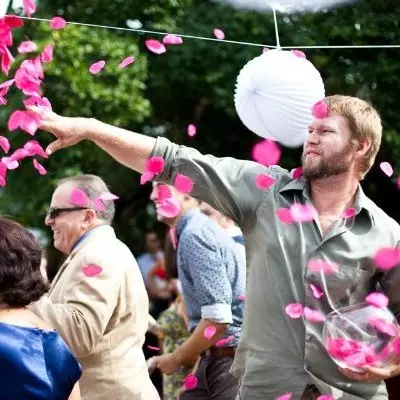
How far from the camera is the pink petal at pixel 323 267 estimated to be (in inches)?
157

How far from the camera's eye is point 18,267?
12.4 ft

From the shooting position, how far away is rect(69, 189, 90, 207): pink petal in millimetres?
5109

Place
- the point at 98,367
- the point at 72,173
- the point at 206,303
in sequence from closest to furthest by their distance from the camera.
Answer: the point at 98,367, the point at 206,303, the point at 72,173

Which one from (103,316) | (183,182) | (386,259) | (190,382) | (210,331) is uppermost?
(183,182)

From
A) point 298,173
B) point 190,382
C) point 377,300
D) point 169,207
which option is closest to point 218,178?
point 298,173

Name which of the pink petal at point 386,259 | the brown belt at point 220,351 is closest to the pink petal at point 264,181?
the pink petal at point 386,259

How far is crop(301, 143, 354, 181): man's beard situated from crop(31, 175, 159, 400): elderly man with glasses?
1.12 m

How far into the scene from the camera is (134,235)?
14.8 m

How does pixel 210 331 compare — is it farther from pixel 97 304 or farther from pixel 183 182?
pixel 183 182

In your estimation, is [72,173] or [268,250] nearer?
[268,250]

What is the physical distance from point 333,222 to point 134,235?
35.3 ft

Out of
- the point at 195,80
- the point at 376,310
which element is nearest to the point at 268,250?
the point at 376,310

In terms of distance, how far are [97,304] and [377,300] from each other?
127 centimetres

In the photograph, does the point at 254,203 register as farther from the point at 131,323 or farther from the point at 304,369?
the point at 131,323
